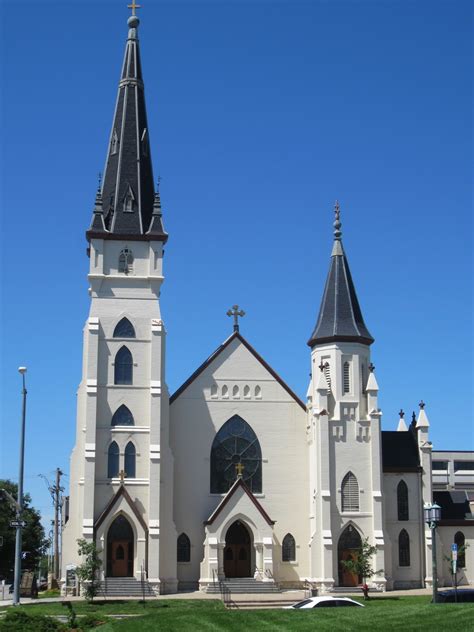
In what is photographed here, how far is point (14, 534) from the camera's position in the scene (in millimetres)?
81125

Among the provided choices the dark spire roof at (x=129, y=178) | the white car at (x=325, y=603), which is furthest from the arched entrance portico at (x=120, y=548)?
the white car at (x=325, y=603)

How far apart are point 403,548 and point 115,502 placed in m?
Answer: 16.2

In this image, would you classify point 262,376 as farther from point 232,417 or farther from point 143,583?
point 143,583

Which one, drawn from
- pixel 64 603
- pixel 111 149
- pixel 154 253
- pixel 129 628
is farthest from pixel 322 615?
pixel 111 149

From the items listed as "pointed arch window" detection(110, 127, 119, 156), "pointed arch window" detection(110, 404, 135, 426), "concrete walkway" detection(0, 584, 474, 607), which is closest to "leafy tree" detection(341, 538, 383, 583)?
"concrete walkway" detection(0, 584, 474, 607)

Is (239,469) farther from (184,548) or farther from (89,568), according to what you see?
(89,568)

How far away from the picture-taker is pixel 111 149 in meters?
59.6

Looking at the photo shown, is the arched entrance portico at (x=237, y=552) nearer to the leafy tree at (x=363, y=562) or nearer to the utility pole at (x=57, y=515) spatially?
the leafy tree at (x=363, y=562)

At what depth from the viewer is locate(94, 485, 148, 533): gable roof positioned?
52.3 metres

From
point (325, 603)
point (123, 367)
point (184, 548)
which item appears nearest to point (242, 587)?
point (184, 548)

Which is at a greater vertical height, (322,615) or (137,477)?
(137,477)

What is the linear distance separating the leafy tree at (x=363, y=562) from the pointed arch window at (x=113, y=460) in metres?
12.8

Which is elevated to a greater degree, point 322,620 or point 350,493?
point 350,493

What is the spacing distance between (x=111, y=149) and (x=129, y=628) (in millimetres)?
35093
